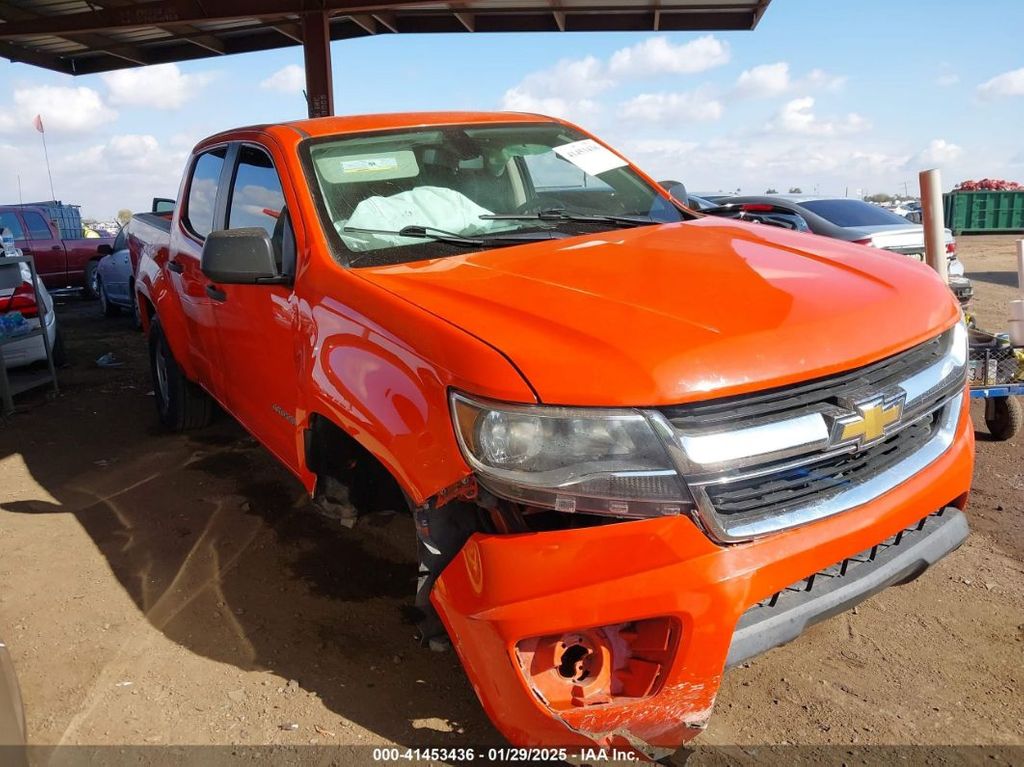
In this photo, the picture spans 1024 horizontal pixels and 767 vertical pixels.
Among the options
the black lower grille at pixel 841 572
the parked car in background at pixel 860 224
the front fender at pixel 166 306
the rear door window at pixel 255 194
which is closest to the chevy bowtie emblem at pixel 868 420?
the black lower grille at pixel 841 572

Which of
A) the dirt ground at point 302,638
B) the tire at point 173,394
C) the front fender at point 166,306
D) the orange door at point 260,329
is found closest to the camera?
the dirt ground at point 302,638

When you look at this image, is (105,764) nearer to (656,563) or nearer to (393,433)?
(393,433)

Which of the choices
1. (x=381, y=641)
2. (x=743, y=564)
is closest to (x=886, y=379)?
(x=743, y=564)

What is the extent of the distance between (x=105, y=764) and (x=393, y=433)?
1.35m

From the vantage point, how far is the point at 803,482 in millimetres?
1985

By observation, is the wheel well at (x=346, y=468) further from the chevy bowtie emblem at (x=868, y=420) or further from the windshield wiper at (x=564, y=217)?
the chevy bowtie emblem at (x=868, y=420)

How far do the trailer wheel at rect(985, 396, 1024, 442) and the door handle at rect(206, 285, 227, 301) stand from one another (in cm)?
442

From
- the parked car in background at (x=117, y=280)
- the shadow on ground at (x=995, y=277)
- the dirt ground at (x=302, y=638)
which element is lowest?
the shadow on ground at (x=995, y=277)

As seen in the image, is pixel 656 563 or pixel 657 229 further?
pixel 657 229

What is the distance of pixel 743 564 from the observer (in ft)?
6.04

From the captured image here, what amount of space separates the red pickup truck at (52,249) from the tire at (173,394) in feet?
31.4

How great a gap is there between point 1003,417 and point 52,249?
46.9ft

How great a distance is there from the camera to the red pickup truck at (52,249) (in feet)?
44.5

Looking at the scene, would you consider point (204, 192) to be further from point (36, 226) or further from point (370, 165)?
point (36, 226)
